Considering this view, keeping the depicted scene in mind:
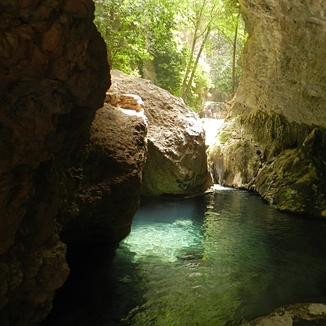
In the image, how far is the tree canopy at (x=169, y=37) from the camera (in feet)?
39.2

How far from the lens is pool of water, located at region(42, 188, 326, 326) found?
178 inches

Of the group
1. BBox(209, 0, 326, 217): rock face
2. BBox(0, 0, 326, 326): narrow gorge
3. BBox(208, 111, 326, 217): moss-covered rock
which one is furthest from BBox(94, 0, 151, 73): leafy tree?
BBox(208, 111, 326, 217): moss-covered rock

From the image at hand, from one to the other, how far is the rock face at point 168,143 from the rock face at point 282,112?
3.38 metres

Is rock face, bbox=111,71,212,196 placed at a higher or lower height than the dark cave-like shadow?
higher

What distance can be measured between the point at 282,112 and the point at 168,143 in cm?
595

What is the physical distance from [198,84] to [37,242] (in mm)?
27832

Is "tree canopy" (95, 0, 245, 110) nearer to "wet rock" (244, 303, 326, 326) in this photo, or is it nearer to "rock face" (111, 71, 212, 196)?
"rock face" (111, 71, 212, 196)

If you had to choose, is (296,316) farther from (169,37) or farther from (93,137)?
(169,37)

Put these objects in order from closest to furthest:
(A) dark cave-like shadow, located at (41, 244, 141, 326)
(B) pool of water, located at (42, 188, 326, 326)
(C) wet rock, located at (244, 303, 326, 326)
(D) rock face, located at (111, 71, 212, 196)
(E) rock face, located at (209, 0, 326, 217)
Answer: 1. (C) wet rock, located at (244, 303, 326, 326)
2. (A) dark cave-like shadow, located at (41, 244, 141, 326)
3. (B) pool of water, located at (42, 188, 326, 326)
4. (E) rock face, located at (209, 0, 326, 217)
5. (D) rock face, located at (111, 71, 212, 196)

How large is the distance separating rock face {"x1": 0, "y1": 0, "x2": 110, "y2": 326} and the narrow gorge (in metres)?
0.01

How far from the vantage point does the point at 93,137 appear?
544cm

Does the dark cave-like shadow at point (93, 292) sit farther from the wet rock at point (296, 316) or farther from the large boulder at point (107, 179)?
the wet rock at point (296, 316)

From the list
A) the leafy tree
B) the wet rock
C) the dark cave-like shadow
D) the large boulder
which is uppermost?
the leafy tree

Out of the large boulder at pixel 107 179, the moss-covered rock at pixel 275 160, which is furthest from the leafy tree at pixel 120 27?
the moss-covered rock at pixel 275 160
